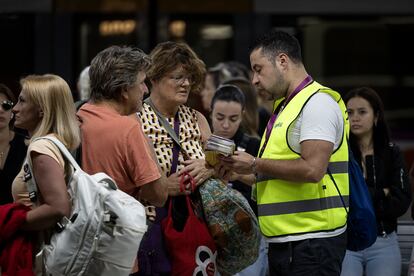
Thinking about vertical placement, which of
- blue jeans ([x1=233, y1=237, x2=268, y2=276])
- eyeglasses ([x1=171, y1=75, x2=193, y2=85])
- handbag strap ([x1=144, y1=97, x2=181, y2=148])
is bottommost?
blue jeans ([x1=233, y1=237, x2=268, y2=276])

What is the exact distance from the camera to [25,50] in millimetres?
10500

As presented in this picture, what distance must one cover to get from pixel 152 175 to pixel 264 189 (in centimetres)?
59

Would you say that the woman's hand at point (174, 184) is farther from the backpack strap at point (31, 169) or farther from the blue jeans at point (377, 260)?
the blue jeans at point (377, 260)

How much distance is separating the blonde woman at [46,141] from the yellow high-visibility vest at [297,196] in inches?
39.5

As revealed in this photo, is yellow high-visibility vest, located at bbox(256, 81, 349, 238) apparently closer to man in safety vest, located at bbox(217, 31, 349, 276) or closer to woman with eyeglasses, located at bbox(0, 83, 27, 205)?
man in safety vest, located at bbox(217, 31, 349, 276)

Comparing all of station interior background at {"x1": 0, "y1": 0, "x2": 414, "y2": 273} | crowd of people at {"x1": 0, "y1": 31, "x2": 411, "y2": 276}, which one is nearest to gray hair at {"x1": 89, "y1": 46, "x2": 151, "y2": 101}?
crowd of people at {"x1": 0, "y1": 31, "x2": 411, "y2": 276}

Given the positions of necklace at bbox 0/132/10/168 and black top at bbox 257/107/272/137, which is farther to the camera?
black top at bbox 257/107/272/137

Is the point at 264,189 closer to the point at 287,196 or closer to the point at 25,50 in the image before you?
the point at 287,196

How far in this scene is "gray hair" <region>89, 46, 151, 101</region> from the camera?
5.03 m

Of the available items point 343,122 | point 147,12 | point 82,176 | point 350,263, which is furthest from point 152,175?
point 147,12

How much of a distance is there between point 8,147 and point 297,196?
6.47 ft

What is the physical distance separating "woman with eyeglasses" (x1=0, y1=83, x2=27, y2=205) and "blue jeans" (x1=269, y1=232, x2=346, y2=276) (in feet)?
5.18

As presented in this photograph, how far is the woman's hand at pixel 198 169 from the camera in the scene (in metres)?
5.39

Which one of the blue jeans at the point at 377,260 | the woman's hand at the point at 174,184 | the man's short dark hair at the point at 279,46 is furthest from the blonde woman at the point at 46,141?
the blue jeans at the point at 377,260
